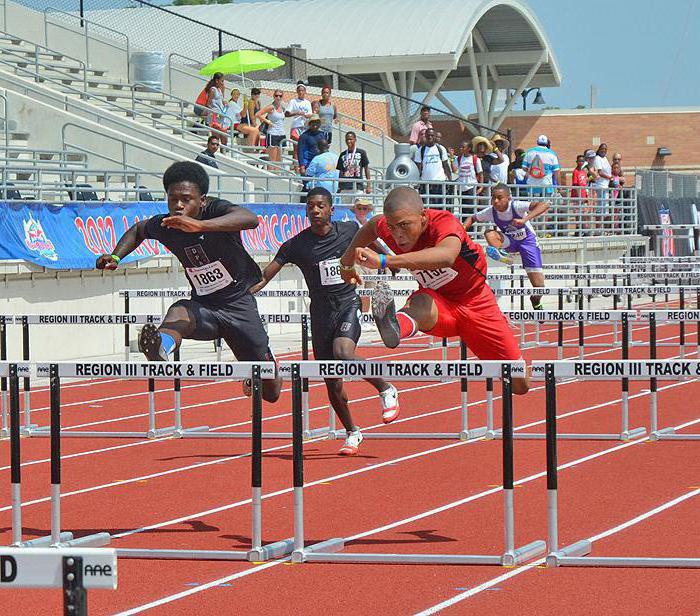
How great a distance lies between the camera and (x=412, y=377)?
802 centimetres

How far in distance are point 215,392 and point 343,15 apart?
36.1m

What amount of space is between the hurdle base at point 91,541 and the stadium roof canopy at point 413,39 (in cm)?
3603

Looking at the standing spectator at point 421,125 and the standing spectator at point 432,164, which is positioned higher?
the standing spectator at point 421,125

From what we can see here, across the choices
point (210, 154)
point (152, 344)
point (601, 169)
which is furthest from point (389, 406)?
point (601, 169)

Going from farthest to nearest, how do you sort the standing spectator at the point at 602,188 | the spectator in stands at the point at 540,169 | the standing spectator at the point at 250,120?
the standing spectator at the point at 602,188, the spectator in stands at the point at 540,169, the standing spectator at the point at 250,120

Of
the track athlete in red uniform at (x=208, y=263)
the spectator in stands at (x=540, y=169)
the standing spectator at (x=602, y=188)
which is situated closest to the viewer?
the track athlete in red uniform at (x=208, y=263)

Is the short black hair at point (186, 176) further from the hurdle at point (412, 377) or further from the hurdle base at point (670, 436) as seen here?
the hurdle base at point (670, 436)

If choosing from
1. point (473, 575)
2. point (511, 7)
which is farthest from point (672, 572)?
point (511, 7)

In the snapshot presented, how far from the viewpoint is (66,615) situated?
12.3ft

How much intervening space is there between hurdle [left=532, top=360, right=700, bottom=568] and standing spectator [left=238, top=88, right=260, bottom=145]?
2215 centimetres

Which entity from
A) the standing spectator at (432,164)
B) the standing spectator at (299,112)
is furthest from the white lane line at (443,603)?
the standing spectator at (299,112)

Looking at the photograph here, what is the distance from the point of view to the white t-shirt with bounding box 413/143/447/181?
28438 millimetres

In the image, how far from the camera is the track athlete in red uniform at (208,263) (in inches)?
369

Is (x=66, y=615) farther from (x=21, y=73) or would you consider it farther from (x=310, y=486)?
(x=21, y=73)
